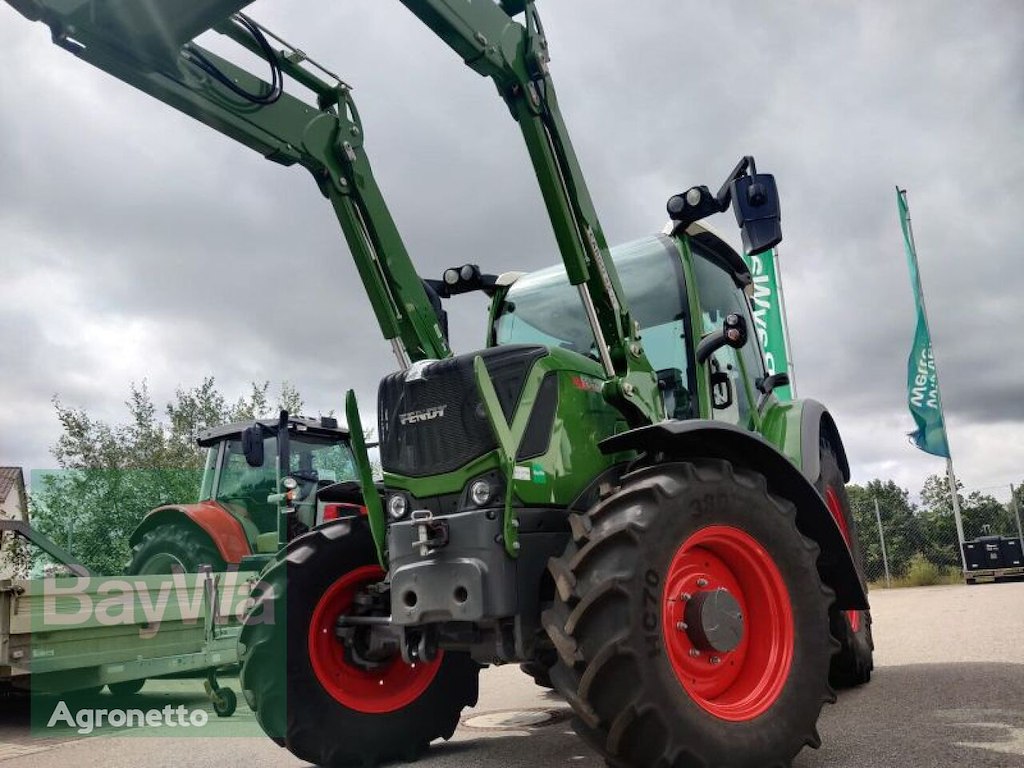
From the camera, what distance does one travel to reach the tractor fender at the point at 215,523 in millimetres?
8883

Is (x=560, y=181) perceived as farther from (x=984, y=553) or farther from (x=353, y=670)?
(x=984, y=553)

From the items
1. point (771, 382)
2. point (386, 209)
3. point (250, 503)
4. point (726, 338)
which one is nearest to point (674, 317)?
Result: point (726, 338)

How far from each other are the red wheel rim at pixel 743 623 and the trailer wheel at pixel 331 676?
4.90 feet

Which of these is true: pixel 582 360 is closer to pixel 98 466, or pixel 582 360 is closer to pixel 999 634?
pixel 999 634

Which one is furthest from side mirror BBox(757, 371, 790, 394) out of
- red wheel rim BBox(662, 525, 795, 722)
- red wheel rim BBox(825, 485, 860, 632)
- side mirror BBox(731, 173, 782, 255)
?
red wheel rim BBox(662, 525, 795, 722)

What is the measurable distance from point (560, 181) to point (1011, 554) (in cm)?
1664

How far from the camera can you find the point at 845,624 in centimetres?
489

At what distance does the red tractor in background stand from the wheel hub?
5856 millimetres

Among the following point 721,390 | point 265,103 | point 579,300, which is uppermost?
point 265,103

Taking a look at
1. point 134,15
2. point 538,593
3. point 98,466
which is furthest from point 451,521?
point 98,466

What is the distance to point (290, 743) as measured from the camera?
12.9 ft

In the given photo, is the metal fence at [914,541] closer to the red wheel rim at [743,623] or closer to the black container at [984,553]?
the black container at [984,553]

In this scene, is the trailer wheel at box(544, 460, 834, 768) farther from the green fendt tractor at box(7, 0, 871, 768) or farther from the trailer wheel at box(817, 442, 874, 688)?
the trailer wheel at box(817, 442, 874, 688)

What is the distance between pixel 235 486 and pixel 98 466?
51.0 feet
